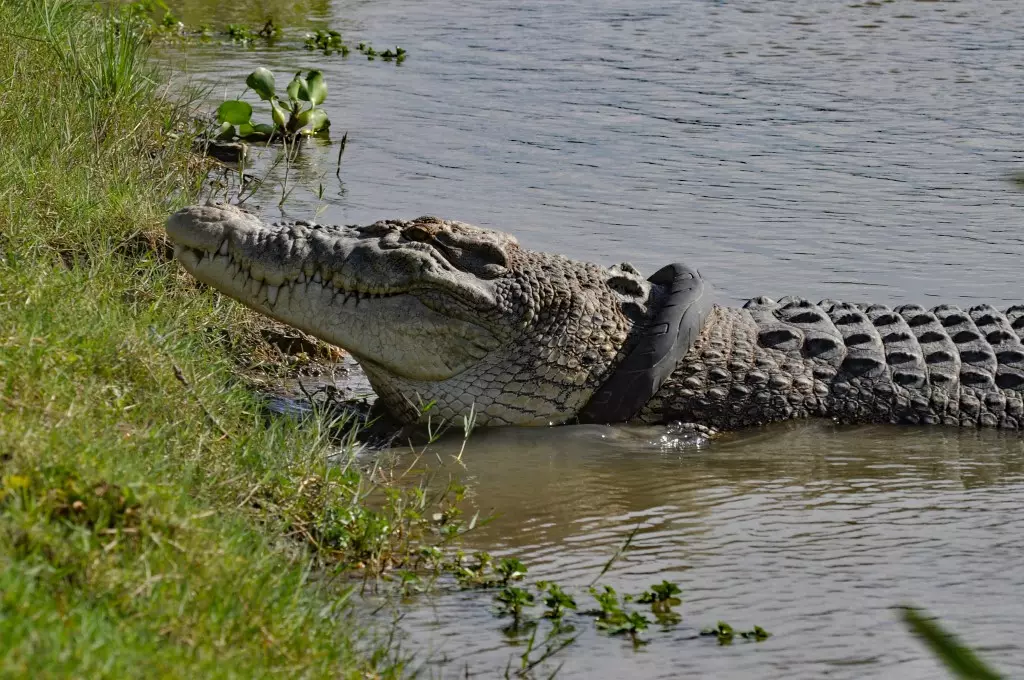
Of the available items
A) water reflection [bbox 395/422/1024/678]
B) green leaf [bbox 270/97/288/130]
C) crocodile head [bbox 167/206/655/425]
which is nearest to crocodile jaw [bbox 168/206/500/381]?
crocodile head [bbox 167/206/655/425]

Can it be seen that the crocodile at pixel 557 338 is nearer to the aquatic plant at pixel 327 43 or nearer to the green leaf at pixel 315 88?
the green leaf at pixel 315 88

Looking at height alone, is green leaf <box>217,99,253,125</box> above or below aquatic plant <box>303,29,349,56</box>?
below

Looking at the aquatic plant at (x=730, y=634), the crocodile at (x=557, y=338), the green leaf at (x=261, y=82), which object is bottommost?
the aquatic plant at (x=730, y=634)

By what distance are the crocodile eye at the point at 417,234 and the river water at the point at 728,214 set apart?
779 mm

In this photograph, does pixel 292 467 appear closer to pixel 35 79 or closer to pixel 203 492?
pixel 203 492

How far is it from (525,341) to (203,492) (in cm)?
207

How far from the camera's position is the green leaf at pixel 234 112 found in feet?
26.9

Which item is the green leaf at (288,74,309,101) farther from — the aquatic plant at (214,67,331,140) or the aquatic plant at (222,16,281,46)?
the aquatic plant at (222,16,281,46)

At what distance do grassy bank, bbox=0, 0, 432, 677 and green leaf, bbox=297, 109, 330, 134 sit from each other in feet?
10.0

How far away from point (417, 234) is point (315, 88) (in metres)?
4.48

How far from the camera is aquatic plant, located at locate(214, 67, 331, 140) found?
8578 mm

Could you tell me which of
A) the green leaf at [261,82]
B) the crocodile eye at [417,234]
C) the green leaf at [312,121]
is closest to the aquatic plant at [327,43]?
the green leaf at [312,121]

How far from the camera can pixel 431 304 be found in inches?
199

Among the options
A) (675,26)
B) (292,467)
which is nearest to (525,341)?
(292,467)
